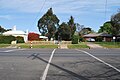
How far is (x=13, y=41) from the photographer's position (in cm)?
6569

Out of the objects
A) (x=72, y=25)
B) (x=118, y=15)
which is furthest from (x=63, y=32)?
(x=118, y=15)

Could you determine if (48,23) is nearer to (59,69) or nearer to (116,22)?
(116,22)

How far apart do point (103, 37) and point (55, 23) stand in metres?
31.5

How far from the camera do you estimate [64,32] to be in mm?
91250

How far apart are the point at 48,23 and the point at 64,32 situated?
5.75 meters

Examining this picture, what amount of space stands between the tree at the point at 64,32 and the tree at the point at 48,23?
1.84m

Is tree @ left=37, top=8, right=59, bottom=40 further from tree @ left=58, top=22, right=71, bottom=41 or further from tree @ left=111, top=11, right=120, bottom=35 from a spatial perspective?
tree @ left=111, top=11, right=120, bottom=35

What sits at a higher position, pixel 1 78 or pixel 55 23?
pixel 55 23

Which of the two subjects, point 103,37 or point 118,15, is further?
point 103,37

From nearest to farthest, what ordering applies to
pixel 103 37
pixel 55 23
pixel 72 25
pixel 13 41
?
pixel 13 41 < pixel 55 23 < pixel 72 25 < pixel 103 37

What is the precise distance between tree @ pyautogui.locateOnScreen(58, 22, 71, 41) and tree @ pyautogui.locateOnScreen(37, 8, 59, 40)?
1.84 meters

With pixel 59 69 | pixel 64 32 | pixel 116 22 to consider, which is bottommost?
pixel 59 69

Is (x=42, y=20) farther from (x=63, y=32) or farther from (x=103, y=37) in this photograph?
(x=103, y=37)

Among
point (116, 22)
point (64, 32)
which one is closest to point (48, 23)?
point (64, 32)
